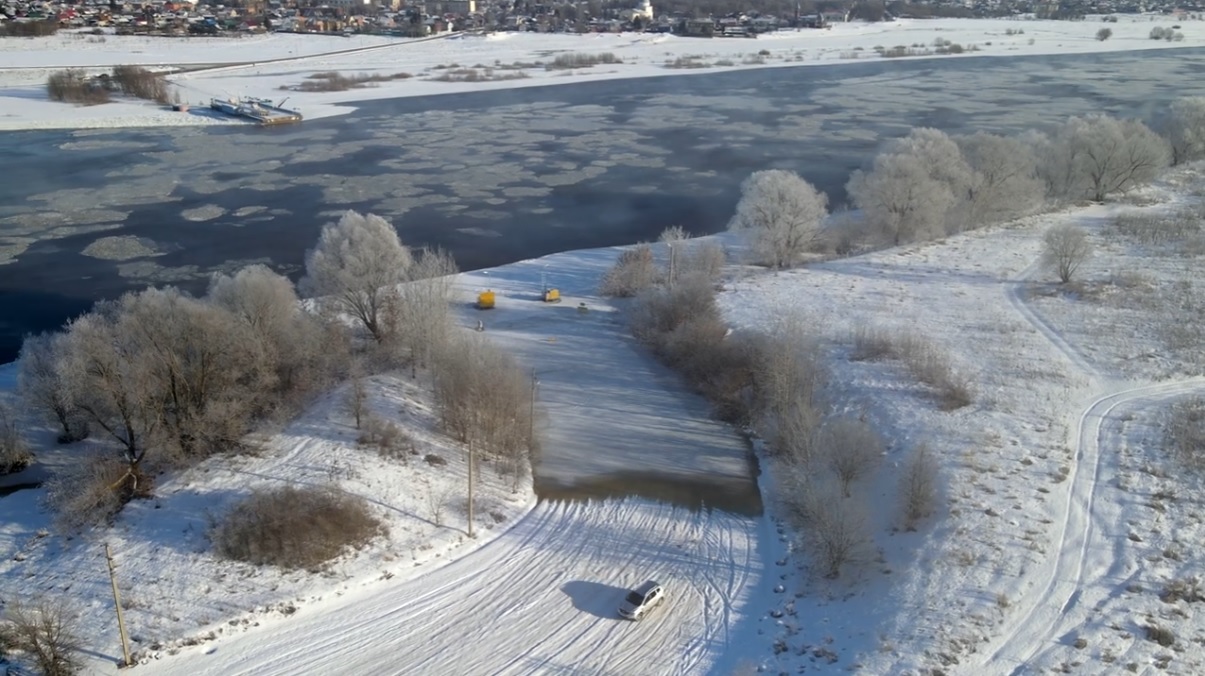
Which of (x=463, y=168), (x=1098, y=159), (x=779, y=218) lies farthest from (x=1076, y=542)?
(x=463, y=168)

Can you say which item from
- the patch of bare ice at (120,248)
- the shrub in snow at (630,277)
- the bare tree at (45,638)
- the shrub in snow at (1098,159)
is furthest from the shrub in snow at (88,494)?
the shrub in snow at (1098,159)

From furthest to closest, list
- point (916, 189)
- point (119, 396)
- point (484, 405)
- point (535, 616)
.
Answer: point (916, 189), point (484, 405), point (119, 396), point (535, 616)

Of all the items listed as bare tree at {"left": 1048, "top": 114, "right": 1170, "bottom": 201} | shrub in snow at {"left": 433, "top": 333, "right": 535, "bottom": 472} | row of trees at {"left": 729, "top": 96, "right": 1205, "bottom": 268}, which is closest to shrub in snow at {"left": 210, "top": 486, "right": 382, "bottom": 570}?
shrub in snow at {"left": 433, "top": 333, "right": 535, "bottom": 472}

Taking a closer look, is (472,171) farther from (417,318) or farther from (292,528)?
(292,528)

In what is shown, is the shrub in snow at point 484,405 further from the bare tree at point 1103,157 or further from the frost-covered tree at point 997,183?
the bare tree at point 1103,157

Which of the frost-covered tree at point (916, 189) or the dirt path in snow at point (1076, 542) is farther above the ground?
the frost-covered tree at point (916, 189)

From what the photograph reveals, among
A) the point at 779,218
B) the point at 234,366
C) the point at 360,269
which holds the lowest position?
the point at 234,366
